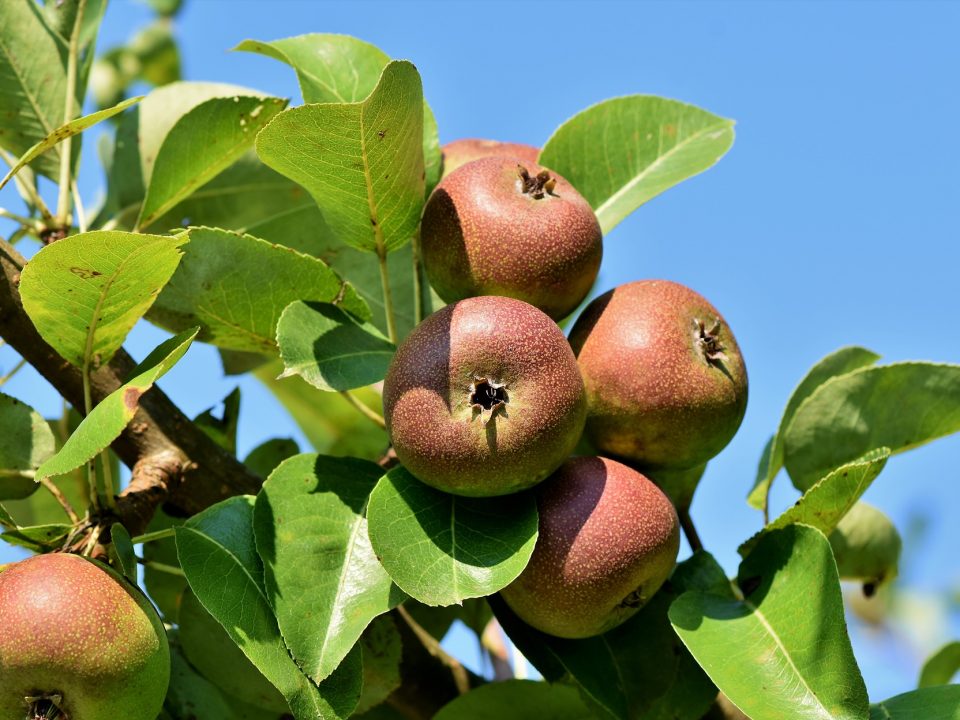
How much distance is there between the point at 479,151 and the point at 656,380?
66 cm

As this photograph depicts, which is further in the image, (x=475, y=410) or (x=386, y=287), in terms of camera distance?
(x=386, y=287)

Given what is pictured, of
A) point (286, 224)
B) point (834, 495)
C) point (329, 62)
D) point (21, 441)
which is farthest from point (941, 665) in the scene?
point (21, 441)

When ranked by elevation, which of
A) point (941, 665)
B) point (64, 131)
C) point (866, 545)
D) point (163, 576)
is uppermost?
point (64, 131)

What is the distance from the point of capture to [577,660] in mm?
1747

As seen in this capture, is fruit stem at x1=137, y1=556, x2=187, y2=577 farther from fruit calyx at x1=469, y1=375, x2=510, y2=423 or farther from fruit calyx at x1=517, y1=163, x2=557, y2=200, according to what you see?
fruit calyx at x1=517, y1=163, x2=557, y2=200

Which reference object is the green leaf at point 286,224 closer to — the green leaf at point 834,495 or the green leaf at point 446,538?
the green leaf at point 446,538

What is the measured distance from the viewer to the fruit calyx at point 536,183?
181cm

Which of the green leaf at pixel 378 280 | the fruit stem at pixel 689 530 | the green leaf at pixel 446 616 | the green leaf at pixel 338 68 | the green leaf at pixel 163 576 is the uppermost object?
the green leaf at pixel 338 68

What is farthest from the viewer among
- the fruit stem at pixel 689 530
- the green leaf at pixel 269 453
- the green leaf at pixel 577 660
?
the green leaf at pixel 269 453

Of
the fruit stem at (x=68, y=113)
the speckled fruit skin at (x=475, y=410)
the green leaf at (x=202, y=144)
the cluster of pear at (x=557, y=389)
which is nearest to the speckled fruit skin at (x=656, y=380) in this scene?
the cluster of pear at (x=557, y=389)

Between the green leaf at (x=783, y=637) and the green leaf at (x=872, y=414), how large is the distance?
317 mm

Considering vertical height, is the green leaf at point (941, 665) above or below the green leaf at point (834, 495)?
below

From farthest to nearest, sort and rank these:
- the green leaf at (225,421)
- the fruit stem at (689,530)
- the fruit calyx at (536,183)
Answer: the green leaf at (225,421), the fruit stem at (689,530), the fruit calyx at (536,183)

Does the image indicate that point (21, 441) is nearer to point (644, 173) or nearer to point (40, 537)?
point (40, 537)
